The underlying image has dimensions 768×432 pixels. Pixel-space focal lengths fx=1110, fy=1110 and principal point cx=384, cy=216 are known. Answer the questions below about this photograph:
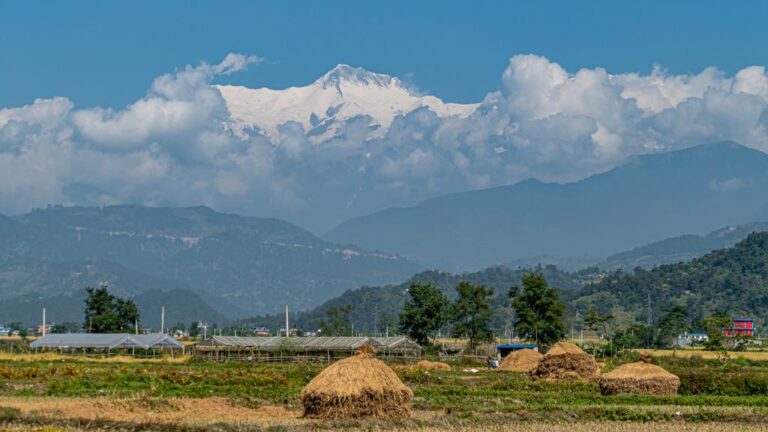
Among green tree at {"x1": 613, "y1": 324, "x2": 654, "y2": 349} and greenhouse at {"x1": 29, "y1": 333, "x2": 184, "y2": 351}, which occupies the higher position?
greenhouse at {"x1": 29, "y1": 333, "x2": 184, "y2": 351}

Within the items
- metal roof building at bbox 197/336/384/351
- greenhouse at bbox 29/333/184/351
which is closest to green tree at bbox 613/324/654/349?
metal roof building at bbox 197/336/384/351

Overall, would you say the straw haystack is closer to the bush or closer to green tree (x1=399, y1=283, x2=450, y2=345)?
the bush

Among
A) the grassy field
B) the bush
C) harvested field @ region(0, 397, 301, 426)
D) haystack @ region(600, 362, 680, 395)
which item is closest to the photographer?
the grassy field

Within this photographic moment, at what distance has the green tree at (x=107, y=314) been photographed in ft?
404

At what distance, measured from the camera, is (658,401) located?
42125mm

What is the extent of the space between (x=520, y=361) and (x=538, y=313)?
2791 centimetres

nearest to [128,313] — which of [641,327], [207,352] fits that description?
[207,352]

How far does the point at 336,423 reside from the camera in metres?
32.6

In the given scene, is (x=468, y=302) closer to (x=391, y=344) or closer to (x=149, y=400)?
(x=391, y=344)

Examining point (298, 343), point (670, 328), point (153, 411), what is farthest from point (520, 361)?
point (670, 328)

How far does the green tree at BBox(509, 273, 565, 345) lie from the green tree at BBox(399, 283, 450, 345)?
377 inches

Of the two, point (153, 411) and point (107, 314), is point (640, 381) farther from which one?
point (107, 314)

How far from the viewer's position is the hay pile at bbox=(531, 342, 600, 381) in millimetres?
58844

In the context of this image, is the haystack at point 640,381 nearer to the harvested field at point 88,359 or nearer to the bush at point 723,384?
the bush at point 723,384
